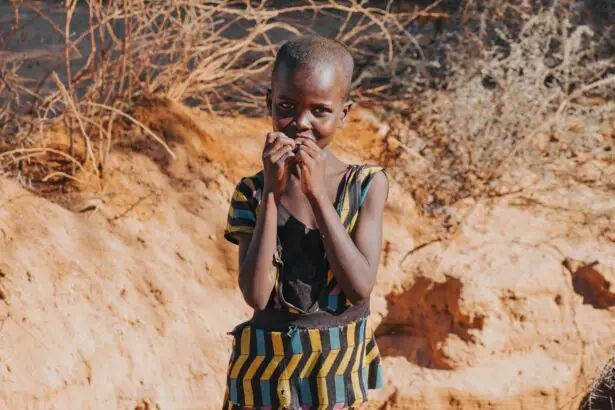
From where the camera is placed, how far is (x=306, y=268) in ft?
7.26

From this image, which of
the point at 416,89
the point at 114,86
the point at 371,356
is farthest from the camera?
the point at 416,89

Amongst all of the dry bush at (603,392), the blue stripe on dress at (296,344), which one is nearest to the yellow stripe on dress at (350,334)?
the blue stripe on dress at (296,344)

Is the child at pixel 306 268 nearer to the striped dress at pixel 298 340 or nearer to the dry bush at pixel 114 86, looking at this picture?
the striped dress at pixel 298 340

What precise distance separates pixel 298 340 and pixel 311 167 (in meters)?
0.40

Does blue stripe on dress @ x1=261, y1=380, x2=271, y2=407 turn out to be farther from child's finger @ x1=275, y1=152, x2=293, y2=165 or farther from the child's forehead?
the child's forehead

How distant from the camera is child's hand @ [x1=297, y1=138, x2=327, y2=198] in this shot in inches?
80.4

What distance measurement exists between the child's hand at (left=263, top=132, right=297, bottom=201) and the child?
51 millimetres

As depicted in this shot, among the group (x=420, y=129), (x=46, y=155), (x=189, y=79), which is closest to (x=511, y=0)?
(x=420, y=129)

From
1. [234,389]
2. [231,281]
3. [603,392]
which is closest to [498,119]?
[603,392]

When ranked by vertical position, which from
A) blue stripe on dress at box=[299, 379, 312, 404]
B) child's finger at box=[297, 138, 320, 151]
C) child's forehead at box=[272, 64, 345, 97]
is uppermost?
child's forehead at box=[272, 64, 345, 97]

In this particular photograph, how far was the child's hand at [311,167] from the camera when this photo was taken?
2.04 m

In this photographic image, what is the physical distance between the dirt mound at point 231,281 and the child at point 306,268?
1.54m

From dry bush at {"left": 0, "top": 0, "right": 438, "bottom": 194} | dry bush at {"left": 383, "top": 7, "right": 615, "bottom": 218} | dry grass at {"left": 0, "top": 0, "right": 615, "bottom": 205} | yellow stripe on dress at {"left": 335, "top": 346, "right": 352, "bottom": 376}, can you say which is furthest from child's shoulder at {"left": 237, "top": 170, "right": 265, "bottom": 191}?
dry bush at {"left": 383, "top": 7, "right": 615, "bottom": 218}

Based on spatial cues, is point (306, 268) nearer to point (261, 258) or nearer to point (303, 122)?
point (261, 258)
